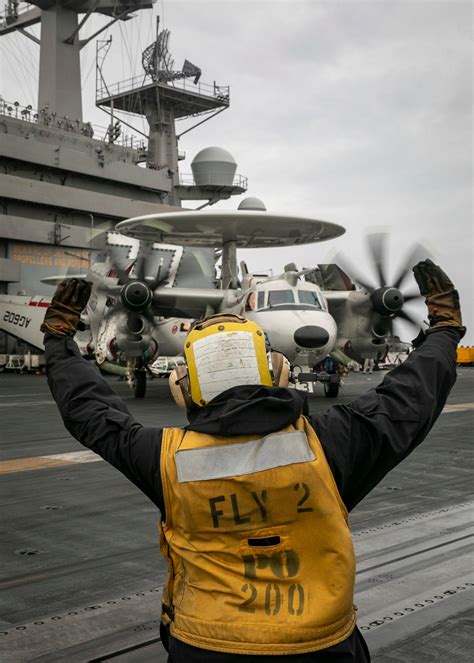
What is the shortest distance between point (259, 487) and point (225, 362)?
1.54 ft

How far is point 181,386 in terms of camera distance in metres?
2.66

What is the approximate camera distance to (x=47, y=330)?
119 inches

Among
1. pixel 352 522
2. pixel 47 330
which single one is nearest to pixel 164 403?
pixel 352 522

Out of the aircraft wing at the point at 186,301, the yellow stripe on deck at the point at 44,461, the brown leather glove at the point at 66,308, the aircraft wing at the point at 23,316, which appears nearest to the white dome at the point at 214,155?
the aircraft wing at the point at 23,316

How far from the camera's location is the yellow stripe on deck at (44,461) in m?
10.9

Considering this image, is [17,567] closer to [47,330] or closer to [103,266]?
[47,330]

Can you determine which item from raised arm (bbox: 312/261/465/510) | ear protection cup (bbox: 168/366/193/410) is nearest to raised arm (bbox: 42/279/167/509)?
ear protection cup (bbox: 168/366/193/410)

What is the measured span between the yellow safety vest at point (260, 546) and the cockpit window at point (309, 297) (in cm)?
1734

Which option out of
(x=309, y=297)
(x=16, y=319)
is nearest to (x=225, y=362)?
(x=309, y=297)

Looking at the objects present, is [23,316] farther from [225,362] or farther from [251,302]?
[225,362]

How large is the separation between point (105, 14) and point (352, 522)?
5517 cm

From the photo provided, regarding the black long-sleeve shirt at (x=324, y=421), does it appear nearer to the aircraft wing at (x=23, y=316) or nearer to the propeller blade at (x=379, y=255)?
the propeller blade at (x=379, y=255)

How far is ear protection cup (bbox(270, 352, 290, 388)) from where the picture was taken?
260cm

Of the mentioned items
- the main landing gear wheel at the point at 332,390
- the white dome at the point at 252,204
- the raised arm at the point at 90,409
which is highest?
the white dome at the point at 252,204
